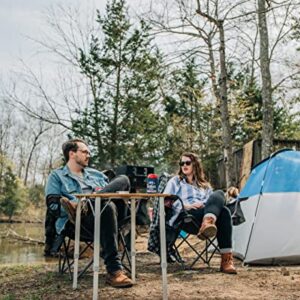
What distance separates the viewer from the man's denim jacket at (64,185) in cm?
302

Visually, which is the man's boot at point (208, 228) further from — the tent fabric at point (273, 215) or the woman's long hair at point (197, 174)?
the tent fabric at point (273, 215)

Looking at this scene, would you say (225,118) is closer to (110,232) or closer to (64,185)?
(64,185)

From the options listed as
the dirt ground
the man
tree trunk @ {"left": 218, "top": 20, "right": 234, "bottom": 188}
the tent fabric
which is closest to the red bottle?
the man

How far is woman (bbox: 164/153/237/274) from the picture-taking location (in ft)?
10.3

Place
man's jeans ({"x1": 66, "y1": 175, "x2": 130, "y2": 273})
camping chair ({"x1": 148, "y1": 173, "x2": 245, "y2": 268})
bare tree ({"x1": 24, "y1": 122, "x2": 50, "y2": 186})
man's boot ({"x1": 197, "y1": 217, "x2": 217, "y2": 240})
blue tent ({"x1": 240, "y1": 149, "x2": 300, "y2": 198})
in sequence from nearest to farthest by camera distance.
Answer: man's jeans ({"x1": 66, "y1": 175, "x2": 130, "y2": 273}) < man's boot ({"x1": 197, "y1": 217, "x2": 217, "y2": 240}) < camping chair ({"x1": 148, "y1": 173, "x2": 245, "y2": 268}) < blue tent ({"x1": 240, "y1": 149, "x2": 300, "y2": 198}) < bare tree ({"x1": 24, "y1": 122, "x2": 50, "y2": 186})

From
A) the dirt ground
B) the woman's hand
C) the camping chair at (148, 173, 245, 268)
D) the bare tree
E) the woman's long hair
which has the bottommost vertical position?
the dirt ground

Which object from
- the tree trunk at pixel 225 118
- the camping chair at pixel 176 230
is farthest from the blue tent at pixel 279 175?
the tree trunk at pixel 225 118

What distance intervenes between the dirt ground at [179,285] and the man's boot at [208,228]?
0.93ft

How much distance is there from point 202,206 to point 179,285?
0.87 m

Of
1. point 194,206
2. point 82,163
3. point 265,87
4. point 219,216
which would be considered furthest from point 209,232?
point 265,87

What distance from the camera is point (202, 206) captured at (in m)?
3.48

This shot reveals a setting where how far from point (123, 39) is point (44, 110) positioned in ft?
9.85

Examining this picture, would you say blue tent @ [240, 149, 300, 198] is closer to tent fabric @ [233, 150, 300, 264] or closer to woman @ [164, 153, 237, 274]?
tent fabric @ [233, 150, 300, 264]

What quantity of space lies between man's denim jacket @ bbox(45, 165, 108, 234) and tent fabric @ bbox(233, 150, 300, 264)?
152 cm
